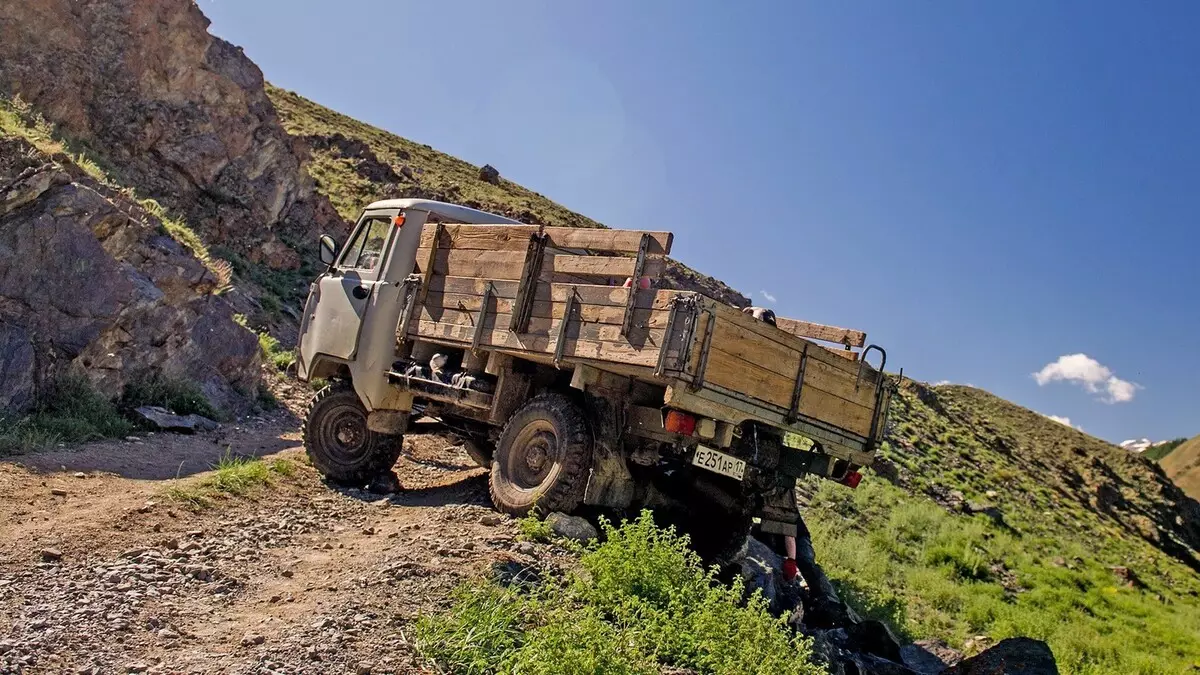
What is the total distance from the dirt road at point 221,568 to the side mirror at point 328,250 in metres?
2.53

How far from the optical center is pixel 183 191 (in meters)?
24.0

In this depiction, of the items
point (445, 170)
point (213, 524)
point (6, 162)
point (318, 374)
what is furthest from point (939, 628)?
point (445, 170)

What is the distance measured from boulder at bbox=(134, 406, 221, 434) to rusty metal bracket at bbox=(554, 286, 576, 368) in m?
7.09

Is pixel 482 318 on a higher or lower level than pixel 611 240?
lower

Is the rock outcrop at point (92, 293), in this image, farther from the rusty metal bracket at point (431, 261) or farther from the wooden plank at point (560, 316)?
the wooden plank at point (560, 316)

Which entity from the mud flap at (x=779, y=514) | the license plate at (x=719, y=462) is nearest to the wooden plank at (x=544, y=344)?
the license plate at (x=719, y=462)

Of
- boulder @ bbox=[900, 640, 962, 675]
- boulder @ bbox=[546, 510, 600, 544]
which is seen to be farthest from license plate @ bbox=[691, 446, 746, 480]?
boulder @ bbox=[900, 640, 962, 675]

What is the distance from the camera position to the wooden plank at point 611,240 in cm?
582

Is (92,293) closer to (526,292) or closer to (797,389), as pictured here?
(526,292)

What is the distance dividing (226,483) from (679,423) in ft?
14.2

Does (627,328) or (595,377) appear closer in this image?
(627,328)

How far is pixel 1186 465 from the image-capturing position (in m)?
85.9

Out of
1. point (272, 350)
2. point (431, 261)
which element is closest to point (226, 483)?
point (431, 261)

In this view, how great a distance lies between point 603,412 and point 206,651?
3.31 metres
